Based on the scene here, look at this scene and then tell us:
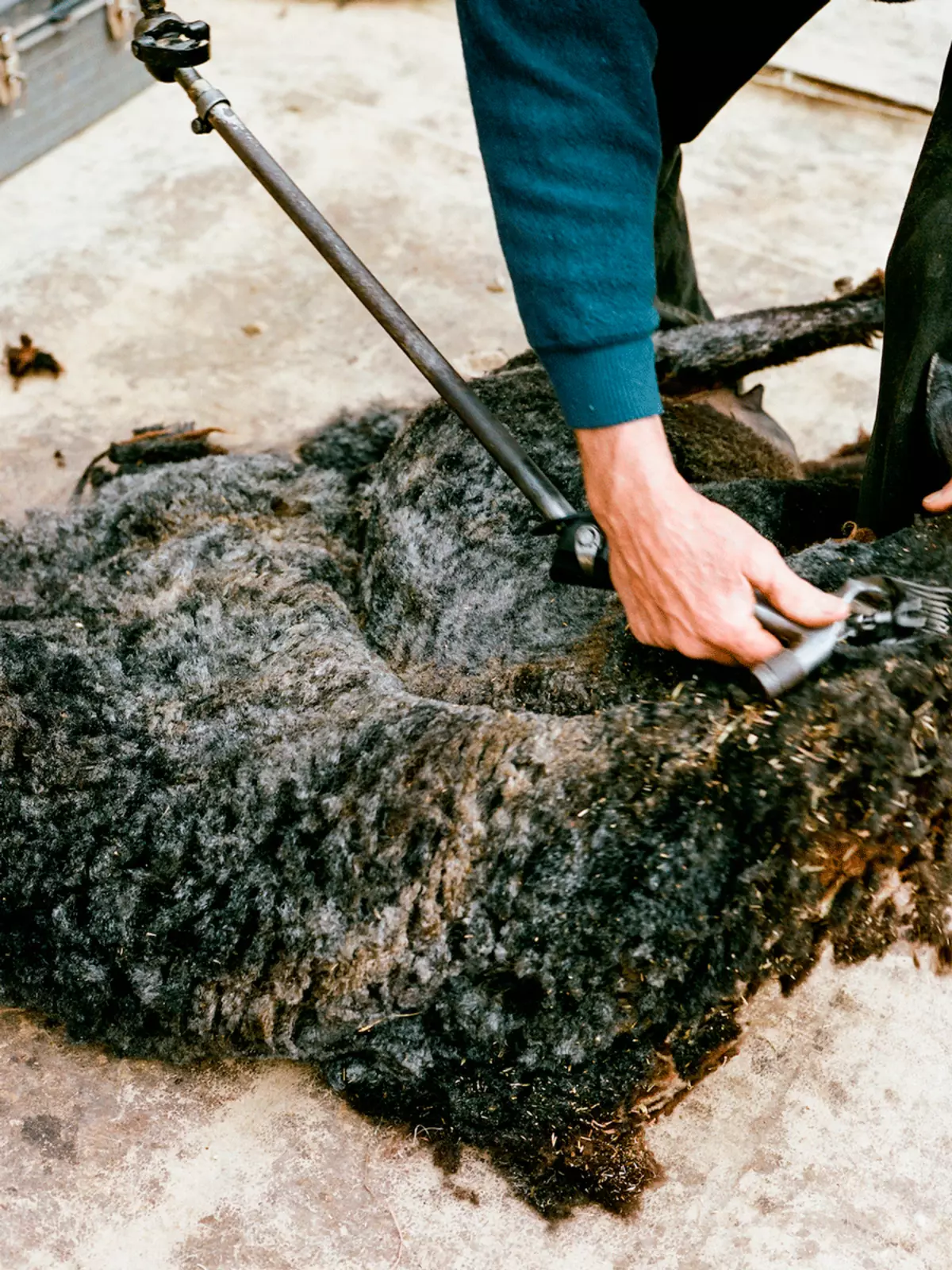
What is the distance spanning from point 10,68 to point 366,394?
1.54 metres

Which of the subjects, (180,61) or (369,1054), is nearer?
(369,1054)

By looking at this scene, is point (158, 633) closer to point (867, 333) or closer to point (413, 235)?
point (867, 333)

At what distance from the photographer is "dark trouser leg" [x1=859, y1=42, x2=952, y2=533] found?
193 cm

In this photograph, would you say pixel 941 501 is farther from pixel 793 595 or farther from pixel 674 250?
pixel 674 250

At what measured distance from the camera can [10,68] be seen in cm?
363

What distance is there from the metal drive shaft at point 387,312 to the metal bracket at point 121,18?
6.05 feet

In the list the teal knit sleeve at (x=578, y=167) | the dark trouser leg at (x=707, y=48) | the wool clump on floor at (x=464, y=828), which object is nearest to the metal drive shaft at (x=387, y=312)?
the wool clump on floor at (x=464, y=828)

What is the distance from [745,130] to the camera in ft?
13.9

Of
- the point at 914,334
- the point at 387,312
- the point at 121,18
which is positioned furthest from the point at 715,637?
the point at 121,18

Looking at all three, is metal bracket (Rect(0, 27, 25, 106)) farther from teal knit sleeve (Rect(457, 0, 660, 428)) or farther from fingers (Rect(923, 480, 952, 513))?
fingers (Rect(923, 480, 952, 513))

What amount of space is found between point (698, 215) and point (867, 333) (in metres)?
1.46

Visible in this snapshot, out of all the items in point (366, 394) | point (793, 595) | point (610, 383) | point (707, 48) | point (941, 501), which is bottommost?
point (366, 394)

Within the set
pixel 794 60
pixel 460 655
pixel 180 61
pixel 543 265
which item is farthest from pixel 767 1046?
pixel 794 60

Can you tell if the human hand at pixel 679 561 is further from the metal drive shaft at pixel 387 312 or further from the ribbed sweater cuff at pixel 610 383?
the metal drive shaft at pixel 387 312
